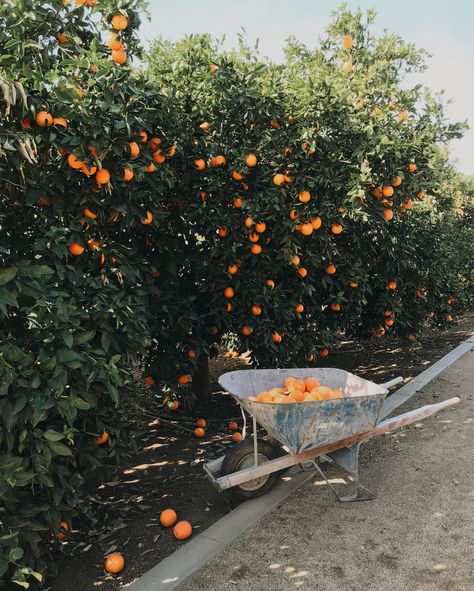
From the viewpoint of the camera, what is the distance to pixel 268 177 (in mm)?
3971

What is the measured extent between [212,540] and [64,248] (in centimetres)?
196

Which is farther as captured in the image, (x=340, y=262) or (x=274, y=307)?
(x=340, y=262)

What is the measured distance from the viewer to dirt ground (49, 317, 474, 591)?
279cm

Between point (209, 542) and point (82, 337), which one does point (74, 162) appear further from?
point (209, 542)

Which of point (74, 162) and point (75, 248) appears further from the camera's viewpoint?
point (75, 248)

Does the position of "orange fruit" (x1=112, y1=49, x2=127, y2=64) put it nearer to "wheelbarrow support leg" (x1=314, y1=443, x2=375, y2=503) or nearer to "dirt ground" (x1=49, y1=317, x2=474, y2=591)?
"dirt ground" (x1=49, y1=317, x2=474, y2=591)

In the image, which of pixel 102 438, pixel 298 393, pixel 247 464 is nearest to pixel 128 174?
pixel 102 438

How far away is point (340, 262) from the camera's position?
4.73 metres

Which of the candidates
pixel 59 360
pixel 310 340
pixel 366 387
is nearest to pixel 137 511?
pixel 59 360

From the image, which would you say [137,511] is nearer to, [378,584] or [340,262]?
[378,584]

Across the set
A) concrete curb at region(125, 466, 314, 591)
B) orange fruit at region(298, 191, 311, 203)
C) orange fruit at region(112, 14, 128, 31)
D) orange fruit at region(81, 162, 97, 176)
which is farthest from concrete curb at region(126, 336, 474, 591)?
orange fruit at region(112, 14, 128, 31)

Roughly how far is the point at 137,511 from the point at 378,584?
1.68 m

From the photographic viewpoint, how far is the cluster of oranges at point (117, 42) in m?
2.92

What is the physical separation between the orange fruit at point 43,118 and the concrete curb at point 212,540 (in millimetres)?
2511
